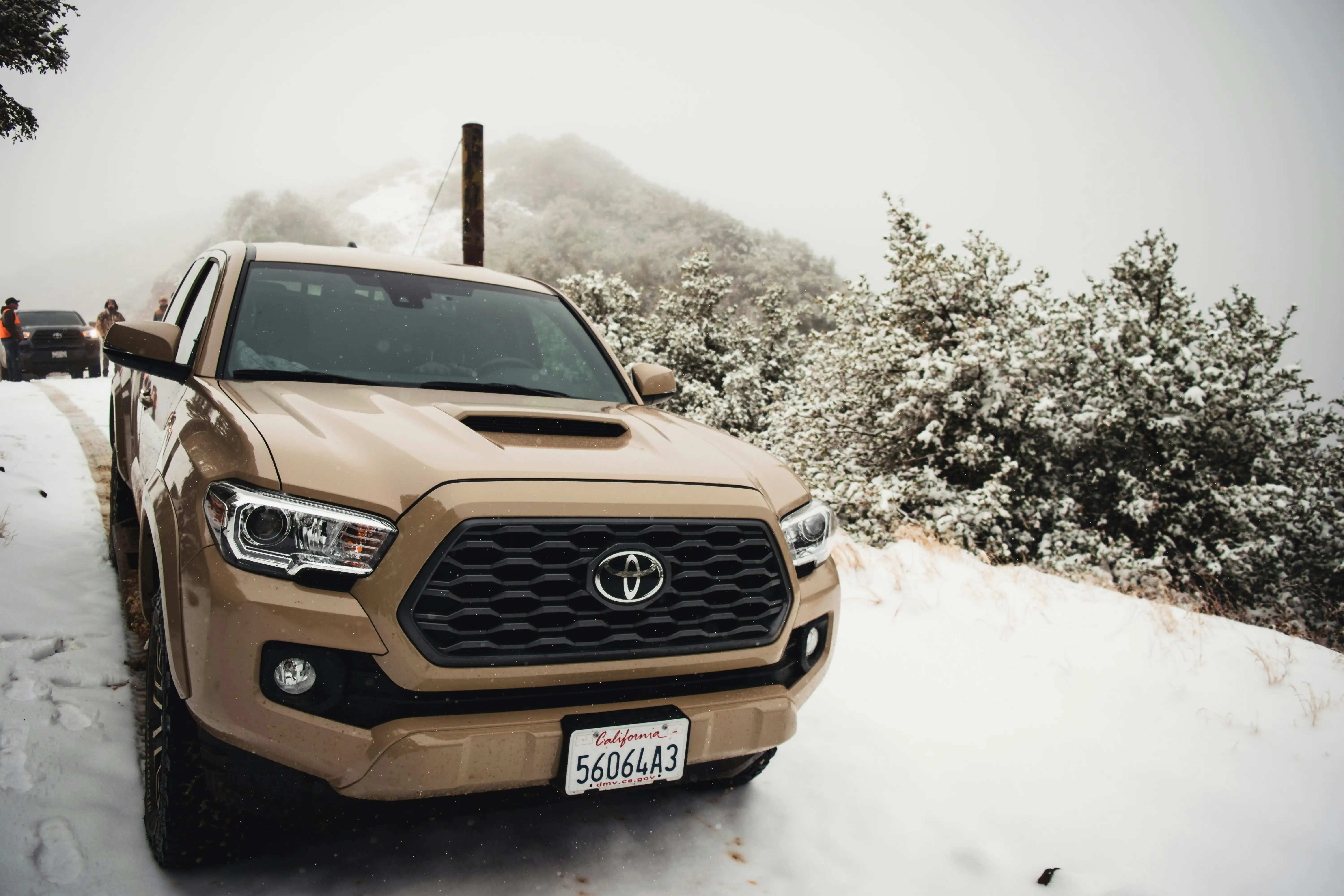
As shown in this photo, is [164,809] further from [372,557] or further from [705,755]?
[705,755]

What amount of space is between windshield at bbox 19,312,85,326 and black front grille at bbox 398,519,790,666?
74.0ft

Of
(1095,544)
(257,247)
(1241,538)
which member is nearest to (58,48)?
(257,247)

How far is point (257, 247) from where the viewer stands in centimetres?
329

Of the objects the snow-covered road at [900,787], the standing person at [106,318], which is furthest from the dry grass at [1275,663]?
the standing person at [106,318]

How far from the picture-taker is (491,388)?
2.94 metres

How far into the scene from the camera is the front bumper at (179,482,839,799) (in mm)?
1747

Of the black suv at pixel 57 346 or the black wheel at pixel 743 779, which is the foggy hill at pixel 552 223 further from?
the black wheel at pixel 743 779

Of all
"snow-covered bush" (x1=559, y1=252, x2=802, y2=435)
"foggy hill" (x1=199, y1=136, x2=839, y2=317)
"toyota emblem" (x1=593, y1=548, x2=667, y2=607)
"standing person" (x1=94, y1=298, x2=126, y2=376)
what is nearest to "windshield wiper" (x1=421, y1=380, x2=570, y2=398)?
"toyota emblem" (x1=593, y1=548, x2=667, y2=607)

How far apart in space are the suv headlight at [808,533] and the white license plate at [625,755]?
62 centimetres

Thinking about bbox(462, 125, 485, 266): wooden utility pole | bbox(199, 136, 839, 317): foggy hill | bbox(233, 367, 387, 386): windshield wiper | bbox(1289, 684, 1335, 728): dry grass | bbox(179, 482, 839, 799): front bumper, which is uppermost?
bbox(199, 136, 839, 317): foggy hill

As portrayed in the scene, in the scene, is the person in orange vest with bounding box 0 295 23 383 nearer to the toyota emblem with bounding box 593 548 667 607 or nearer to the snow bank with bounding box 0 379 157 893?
the snow bank with bounding box 0 379 157 893

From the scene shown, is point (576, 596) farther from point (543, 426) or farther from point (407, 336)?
point (407, 336)

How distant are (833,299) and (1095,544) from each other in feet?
26.3

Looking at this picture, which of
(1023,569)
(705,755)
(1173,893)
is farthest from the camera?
(1023,569)
